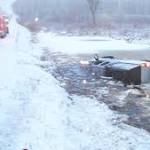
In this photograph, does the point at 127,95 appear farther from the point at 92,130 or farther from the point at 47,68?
the point at 47,68

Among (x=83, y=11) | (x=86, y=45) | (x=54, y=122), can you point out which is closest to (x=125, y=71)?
(x=54, y=122)

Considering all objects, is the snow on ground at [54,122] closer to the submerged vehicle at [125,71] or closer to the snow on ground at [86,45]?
the submerged vehicle at [125,71]

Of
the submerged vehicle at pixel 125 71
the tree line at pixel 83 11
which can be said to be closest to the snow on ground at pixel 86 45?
the submerged vehicle at pixel 125 71

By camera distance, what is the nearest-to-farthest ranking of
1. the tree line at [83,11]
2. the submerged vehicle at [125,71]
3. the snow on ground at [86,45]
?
the submerged vehicle at [125,71], the snow on ground at [86,45], the tree line at [83,11]

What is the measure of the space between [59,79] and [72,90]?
336 cm

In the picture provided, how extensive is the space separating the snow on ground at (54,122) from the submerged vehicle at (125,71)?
9.89ft

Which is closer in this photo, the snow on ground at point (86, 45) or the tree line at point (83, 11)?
the snow on ground at point (86, 45)

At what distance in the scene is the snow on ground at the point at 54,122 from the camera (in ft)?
44.7

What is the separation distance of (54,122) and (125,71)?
9.32 metres

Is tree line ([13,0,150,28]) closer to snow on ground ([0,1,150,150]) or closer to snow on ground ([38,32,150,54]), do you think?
snow on ground ([38,32,150,54])

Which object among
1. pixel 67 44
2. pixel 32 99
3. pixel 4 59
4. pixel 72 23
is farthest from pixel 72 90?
pixel 72 23

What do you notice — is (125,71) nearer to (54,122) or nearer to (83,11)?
(54,122)

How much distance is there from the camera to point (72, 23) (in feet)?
235

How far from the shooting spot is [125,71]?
24.4 m
